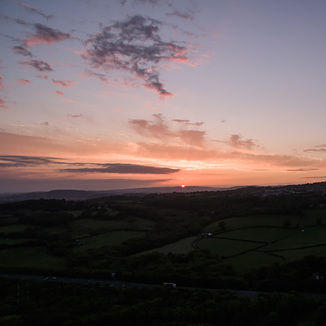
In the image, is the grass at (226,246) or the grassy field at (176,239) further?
the grass at (226,246)

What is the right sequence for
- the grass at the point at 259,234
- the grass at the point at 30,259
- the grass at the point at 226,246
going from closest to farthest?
the grass at the point at 226,246
the grass at the point at 30,259
the grass at the point at 259,234

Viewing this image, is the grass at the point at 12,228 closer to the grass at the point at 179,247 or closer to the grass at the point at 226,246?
the grass at the point at 179,247

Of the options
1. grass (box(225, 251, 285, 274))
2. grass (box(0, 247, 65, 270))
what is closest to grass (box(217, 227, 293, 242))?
grass (box(225, 251, 285, 274))

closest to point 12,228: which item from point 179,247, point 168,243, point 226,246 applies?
point 168,243

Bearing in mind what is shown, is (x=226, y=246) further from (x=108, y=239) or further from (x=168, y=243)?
(x=108, y=239)

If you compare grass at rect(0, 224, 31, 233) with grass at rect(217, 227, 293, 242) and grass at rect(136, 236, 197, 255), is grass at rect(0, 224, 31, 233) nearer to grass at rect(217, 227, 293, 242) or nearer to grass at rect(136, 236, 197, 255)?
grass at rect(136, 236, 197, 255)

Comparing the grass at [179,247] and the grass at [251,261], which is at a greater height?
the grass at [251,261]

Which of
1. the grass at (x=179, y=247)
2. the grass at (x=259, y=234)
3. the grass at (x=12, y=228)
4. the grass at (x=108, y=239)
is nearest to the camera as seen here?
the grass at (x=179, y=247)

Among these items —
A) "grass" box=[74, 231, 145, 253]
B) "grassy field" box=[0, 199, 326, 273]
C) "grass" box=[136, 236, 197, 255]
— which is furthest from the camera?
"grass" box=[74, 231, 145, 253]

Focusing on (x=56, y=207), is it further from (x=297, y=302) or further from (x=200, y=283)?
(x=297, y=302)

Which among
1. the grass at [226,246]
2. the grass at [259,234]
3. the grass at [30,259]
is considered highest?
the grass at [259,234]

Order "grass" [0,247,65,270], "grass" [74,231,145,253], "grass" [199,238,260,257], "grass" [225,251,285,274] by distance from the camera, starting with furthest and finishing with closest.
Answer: "grass" [74,231,145,253], "grass" [0,247,65,270], "grass" [199,238,260,257], "grass" [225,251,285,274]

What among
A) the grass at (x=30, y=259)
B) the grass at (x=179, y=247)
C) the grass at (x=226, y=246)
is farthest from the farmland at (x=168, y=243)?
the grass at (x=179, y=247)
